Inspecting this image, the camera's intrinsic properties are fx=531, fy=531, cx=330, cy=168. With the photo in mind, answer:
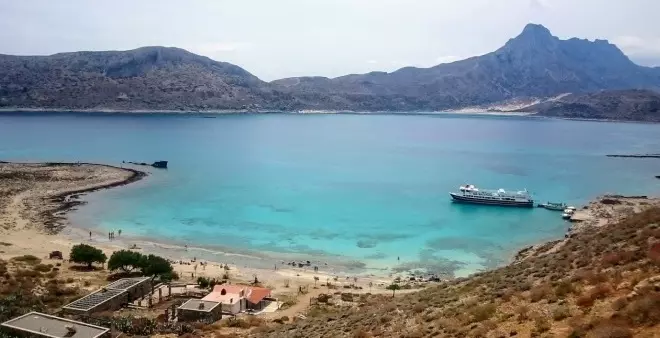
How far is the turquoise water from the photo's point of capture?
173 feet

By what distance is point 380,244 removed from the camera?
172ft

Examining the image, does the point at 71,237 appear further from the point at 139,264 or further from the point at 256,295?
the point at 256,295

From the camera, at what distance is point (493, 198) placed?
7269 cm

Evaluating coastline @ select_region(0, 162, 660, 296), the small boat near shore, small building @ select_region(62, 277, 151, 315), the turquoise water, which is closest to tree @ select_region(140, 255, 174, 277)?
coastline @ select_region(0, 162, 660, 296)

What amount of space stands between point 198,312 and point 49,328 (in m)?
7.48

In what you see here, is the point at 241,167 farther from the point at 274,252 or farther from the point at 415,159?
the point at 274,252

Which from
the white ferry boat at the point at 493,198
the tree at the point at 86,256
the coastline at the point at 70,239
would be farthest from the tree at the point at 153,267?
the white ferry boat at the point at 493,198

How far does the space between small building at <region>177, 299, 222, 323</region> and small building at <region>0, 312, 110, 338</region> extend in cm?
602

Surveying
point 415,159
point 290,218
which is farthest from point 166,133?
point 290,218

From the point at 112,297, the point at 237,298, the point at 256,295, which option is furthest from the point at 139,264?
the point at 237,298

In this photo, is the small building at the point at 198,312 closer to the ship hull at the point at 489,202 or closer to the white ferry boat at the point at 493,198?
the ship hull at the point at 489,202

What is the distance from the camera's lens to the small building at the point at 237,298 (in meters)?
29.3

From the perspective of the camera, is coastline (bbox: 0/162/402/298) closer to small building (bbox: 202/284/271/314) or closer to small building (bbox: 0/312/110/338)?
small building (bbox: 202/284/271/314)

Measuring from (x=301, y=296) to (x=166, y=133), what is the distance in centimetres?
13130
